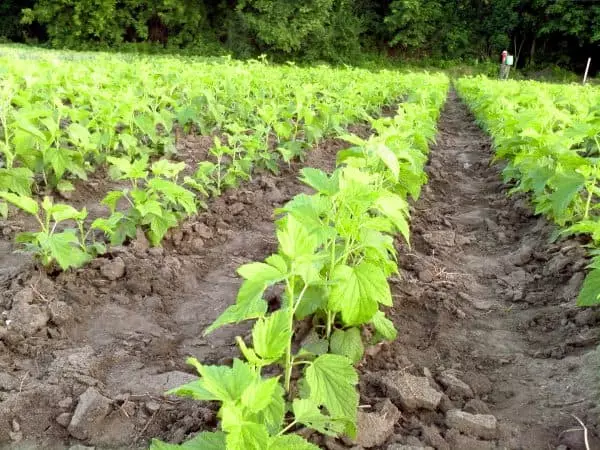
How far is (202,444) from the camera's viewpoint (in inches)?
61.4

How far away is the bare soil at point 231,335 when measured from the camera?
80.8 inches

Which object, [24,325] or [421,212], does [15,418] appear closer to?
[24,325]

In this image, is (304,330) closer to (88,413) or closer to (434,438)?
(434,438)

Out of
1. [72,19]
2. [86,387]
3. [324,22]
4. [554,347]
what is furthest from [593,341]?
[72,19]

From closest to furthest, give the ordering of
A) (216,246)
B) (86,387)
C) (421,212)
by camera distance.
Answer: (86,387), (216,246), (421,212)

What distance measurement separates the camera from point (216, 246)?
3.91 metres

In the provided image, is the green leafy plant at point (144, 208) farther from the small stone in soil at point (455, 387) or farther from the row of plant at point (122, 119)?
the small stone in soil at point (455, 387)

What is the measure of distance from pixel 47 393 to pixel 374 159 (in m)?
1.94

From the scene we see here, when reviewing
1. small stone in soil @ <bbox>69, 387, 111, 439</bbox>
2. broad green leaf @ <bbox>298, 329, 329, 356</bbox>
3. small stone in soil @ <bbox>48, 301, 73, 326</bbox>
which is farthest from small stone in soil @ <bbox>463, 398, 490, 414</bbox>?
small stone in soil @ <bbox>48, 301, 73, 326</bbox>

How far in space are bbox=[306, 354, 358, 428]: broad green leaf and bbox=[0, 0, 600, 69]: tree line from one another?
2929cm

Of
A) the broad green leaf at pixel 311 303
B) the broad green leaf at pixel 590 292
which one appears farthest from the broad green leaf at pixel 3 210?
the broad green leaf at pixel 590 292

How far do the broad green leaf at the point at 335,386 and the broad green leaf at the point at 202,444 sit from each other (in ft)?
1.11

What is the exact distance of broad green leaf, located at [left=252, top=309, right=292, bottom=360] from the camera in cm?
156

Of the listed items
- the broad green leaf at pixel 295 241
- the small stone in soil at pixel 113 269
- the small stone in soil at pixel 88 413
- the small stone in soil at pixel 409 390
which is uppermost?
the broad green leaf at pixel 295 241
